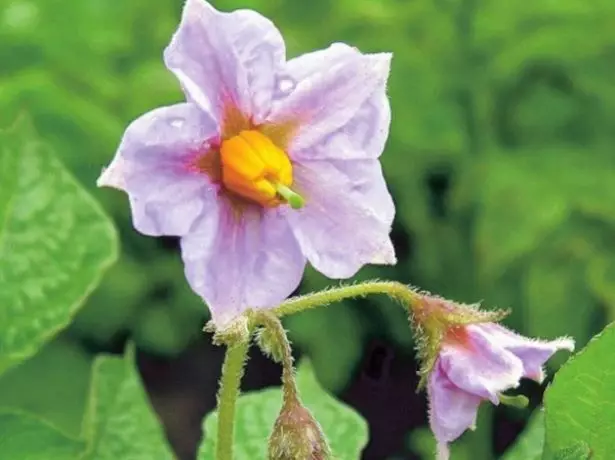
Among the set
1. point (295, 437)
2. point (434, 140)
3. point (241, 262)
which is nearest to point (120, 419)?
point (295, 437)

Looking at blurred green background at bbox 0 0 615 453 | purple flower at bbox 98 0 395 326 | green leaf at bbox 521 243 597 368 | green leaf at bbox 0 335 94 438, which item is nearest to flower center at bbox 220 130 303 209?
purple flower at bbox 98 0 395 326

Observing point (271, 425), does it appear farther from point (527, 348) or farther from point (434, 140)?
point (434, 140)

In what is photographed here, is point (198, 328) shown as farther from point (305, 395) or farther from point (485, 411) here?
point (305, 395)

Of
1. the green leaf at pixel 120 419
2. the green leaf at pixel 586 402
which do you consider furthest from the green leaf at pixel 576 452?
the green leaf at pixel 120 419

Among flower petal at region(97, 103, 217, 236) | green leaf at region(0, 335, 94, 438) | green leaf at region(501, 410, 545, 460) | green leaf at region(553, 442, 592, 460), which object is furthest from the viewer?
green leaf at region(0, 335, 94, 438)

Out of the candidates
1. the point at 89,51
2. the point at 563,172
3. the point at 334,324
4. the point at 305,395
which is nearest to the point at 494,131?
the point at 563,172

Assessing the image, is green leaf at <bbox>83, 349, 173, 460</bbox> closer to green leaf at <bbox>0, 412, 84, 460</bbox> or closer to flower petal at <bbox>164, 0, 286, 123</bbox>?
green leaf at <bbox>0, 412, 84, 460</bbox>
